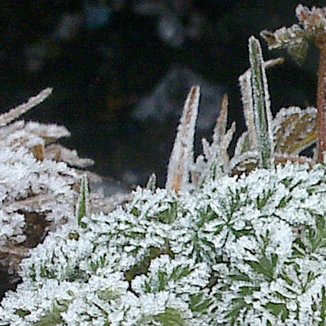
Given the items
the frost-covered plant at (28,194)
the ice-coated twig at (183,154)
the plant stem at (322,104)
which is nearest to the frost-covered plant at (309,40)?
the plant stem at (322,104)

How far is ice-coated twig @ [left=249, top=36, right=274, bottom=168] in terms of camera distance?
0.62 meters

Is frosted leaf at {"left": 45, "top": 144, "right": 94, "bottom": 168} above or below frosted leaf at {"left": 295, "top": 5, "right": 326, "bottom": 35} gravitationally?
below

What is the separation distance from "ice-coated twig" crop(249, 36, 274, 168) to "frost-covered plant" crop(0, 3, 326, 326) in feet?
0.28

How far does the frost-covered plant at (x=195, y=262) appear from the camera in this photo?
1.50 feet

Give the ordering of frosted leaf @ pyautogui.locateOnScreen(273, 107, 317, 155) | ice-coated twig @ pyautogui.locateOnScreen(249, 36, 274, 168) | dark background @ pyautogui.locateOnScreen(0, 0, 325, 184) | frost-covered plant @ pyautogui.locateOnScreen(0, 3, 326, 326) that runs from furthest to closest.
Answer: dark background @ pyautogui.locateOnScreen(0, 0, 325, 184) < frosted leaf @ pyautogui.locateOnScreen(273, 107, 317, 155) < ice-coated twig @ pyautogui.locateOnScreen(249, 36, 274, 168) < frost-covered plant @ pyautogui.locateOnScreen(0, 3, 326, 326)

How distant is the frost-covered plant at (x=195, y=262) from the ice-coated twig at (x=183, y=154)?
0.16 metres

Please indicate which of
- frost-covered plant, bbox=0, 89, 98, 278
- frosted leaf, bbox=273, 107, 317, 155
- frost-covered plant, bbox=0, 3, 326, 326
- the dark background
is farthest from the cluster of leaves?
the dark background

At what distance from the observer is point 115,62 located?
2.09m

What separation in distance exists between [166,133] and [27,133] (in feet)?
4.14

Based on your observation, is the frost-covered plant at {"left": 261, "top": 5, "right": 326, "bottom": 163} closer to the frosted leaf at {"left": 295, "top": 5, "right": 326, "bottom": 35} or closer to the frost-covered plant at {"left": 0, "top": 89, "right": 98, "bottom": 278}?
the frosted leaf at {"left": 295, "top": 5, "right": 326, "bottom": 35}

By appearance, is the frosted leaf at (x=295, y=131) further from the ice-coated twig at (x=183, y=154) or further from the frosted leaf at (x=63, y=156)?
the frosted leaf at (x=63, y=156)

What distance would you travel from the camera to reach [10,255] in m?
0.66

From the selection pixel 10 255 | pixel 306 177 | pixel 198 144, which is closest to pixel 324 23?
pixel 306 177

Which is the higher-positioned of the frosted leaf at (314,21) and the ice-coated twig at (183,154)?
the frosted leaf at (314,21)
